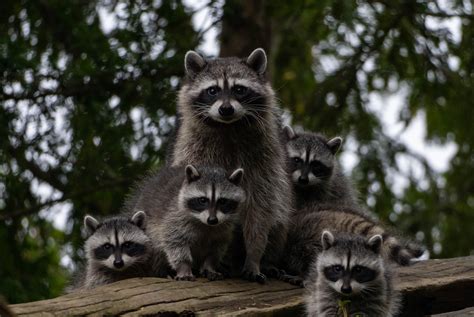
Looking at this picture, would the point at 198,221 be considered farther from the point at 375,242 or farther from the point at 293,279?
the point at 375,242

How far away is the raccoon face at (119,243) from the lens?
6539 millimetres

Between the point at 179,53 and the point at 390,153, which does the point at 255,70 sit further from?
the point at 390,153

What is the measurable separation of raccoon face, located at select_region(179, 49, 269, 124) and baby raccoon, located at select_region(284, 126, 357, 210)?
972 millimetres

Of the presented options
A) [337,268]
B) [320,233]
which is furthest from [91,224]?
[337,268]

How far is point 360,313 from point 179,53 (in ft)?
10.5

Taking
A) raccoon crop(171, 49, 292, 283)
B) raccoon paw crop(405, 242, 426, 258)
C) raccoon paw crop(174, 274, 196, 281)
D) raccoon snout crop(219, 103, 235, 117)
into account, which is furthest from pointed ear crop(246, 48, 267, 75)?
raccoon paw crop(405, 242, 426, 258)

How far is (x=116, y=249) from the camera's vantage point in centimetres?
656

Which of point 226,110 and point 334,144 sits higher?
point 334,144

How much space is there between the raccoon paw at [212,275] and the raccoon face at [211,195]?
1.13 feet

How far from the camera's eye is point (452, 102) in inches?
348

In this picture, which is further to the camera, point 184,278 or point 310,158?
point 310,158

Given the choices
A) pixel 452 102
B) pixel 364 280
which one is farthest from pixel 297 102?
pixel 364 280

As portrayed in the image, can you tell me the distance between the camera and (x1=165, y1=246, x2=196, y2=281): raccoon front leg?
20.7 feet

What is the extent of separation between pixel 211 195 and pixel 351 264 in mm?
1070
